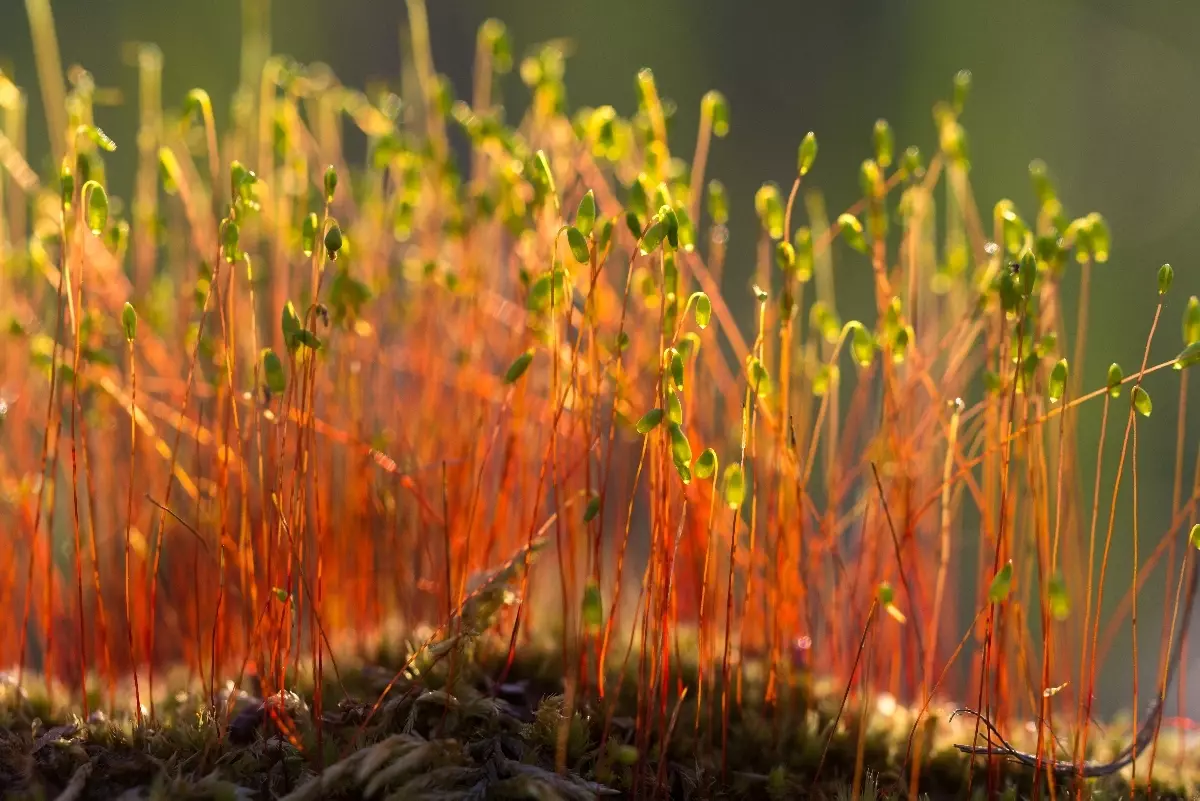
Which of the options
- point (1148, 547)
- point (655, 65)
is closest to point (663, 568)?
point (1148, 547)

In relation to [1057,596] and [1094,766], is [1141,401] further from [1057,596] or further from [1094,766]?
[1094,766]

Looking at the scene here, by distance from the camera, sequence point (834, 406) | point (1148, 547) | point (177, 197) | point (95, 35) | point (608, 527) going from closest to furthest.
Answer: point (834, 406) → point (177, 197) → point (608, 527) → point (1148, 547) → point (95, 35)

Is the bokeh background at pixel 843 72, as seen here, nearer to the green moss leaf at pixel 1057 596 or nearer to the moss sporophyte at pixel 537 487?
the moss sporophyte at pixel 537 487

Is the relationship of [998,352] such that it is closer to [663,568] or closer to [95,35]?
[663,568]

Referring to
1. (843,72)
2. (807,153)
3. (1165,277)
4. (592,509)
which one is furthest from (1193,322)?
(843,72)

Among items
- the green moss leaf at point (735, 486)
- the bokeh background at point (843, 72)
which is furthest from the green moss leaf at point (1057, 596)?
the bokeh background at point (843, 72)

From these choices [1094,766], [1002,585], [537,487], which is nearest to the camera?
[1002,585]
